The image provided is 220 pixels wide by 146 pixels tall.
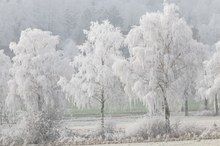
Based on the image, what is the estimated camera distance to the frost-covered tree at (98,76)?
173ft

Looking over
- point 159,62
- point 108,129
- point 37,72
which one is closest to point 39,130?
point 108,129

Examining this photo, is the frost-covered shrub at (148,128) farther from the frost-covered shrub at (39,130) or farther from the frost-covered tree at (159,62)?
the frost-covered shrub at (39,130)

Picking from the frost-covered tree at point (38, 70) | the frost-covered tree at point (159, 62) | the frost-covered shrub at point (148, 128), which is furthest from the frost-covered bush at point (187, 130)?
the frost-covered tree at point (38, 70)

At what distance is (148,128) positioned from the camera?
156ft

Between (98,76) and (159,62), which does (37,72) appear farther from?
(159,62)

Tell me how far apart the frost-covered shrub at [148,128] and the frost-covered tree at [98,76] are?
17.9ft

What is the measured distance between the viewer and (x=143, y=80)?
47.9 meters

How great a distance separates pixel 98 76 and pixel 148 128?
8.16m

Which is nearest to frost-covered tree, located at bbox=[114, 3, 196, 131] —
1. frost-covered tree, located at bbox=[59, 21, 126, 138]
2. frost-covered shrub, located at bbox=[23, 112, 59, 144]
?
frost-covered tree, located at bbox=[59, 21, 126, 138]

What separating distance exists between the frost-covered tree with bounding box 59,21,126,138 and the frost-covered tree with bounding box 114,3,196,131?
446cm

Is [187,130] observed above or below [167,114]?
below

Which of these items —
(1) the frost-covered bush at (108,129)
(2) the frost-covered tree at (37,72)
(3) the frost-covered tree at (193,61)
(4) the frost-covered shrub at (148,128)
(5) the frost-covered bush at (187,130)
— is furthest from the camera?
(2) the frost-covered tree at (37,72)

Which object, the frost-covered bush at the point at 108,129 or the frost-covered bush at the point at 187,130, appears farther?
the frost-covered bush at the point at 108,129

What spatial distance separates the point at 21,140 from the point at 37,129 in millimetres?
2134
